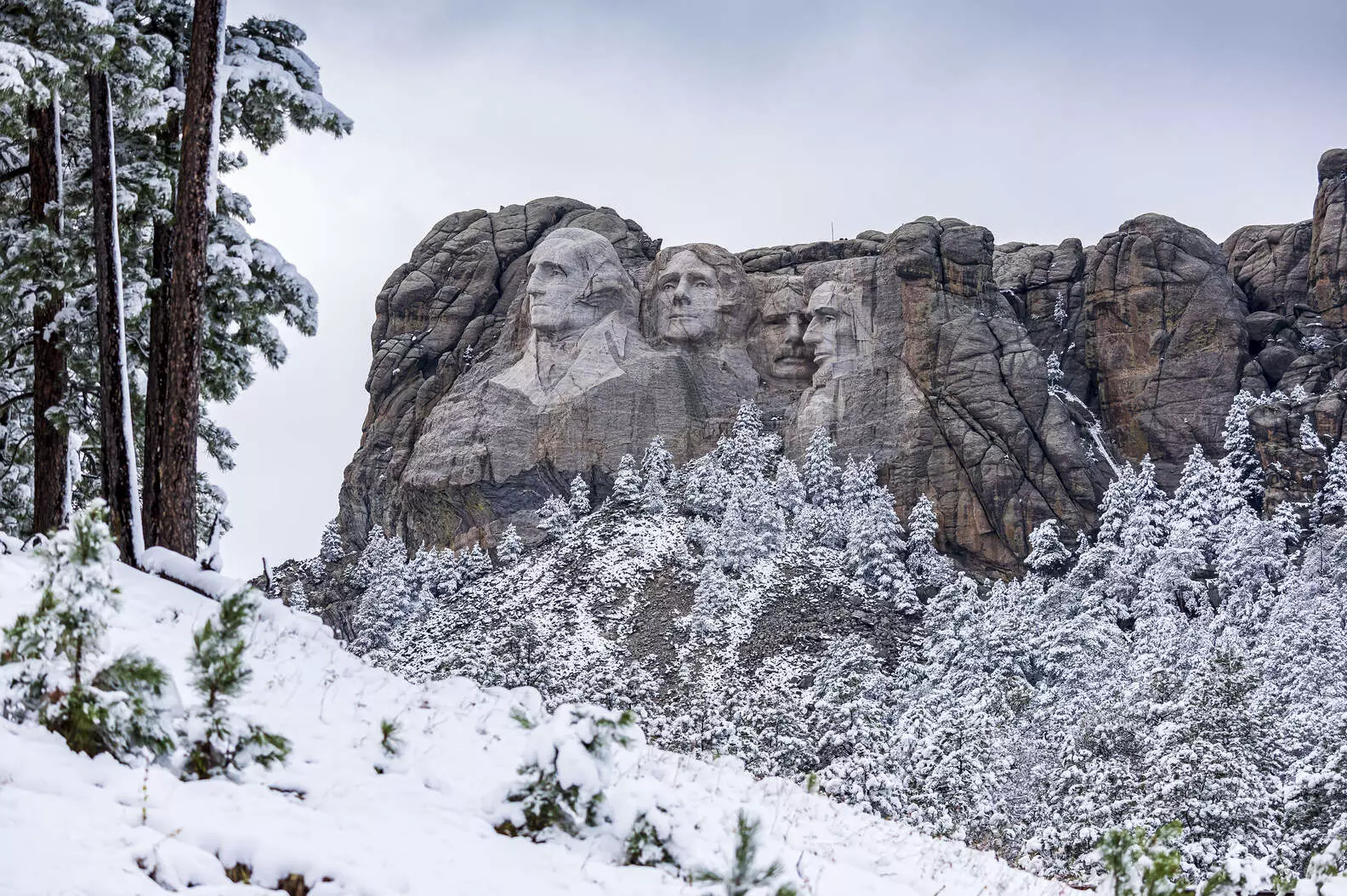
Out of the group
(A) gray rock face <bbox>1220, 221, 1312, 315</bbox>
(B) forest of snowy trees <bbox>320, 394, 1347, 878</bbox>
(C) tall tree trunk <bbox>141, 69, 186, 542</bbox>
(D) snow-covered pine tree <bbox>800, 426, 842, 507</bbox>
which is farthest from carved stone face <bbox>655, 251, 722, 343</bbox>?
(C) tall tree trunk <bbox>141, 69, 186, 542</bbox>

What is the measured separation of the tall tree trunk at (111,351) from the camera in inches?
506

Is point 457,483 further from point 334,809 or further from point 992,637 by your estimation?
point 334,809

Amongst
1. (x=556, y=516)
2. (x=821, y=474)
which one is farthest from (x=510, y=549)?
(x=821, y=474)

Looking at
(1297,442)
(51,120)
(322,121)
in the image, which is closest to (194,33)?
(322,121)

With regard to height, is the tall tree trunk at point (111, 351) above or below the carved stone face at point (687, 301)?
below

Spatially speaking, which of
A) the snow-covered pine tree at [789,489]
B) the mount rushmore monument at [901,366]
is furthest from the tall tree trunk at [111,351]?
the mount rushmore monument at [901,366]

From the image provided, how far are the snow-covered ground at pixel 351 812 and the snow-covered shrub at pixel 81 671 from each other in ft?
0.43

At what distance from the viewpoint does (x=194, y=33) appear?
14.0m

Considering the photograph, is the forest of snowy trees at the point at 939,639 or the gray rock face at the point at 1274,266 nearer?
the forest of snowy trees at the point at 939,639

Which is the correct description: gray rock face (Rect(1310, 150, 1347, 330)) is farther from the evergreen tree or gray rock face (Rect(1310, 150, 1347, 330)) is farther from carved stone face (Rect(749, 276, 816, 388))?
the evergreen tree

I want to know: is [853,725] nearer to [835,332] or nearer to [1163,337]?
[835,332]

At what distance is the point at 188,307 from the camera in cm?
1366

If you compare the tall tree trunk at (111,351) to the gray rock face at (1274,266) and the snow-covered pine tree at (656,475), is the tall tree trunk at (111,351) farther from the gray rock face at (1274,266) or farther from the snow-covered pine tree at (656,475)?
the gray rock face at (1274,266)

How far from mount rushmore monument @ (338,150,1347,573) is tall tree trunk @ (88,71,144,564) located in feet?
134
